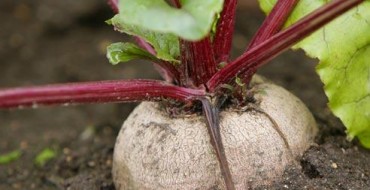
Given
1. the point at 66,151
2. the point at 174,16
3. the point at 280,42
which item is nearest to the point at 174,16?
the point at 174,16

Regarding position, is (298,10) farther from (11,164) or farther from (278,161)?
(11,164)

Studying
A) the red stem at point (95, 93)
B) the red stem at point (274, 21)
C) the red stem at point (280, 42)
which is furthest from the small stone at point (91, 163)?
the red stem at point (274, 21)

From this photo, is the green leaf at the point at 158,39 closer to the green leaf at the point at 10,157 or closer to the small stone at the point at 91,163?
the small stone at the point at 91,163

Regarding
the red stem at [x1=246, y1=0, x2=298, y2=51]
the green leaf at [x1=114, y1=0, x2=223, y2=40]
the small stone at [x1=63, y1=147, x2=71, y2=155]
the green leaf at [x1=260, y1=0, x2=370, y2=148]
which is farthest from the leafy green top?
the small stone at [x1=63, y1=147, x2=71, y2=155]

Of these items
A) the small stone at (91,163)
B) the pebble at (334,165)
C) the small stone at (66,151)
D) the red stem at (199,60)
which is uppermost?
the red stem at (199,60)

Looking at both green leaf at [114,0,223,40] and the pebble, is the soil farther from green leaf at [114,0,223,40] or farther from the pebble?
green leaf at [114,0,223,40]

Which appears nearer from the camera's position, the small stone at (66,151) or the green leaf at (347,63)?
the green leaf at (347,63)
